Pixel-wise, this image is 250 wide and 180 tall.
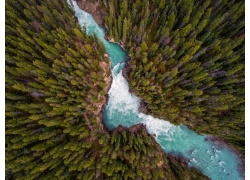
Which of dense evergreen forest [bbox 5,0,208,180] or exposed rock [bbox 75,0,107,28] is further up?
exposed rock [bbox 75,0,107,28]

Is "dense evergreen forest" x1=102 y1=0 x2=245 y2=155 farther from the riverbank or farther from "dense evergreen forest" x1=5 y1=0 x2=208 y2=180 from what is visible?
"dense evergreen forest" x1=5 y1=0 x2=208 y2=180

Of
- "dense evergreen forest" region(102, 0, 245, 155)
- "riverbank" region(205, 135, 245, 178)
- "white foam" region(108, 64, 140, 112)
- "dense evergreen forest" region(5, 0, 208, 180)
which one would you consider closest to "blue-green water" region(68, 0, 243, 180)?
"white foam" region(108, 64, 140, 112)

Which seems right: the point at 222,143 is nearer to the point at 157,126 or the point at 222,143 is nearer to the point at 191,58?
the point at 157,126

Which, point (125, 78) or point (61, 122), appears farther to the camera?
point (125, 78)

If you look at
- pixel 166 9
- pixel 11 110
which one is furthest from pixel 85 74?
pixel 166 9

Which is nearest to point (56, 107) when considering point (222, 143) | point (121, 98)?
point (121, 98)

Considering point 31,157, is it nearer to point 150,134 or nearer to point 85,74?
point 85,74

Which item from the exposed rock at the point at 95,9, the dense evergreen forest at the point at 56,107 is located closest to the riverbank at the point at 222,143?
the dense evergreen forest at the point at 56,107
